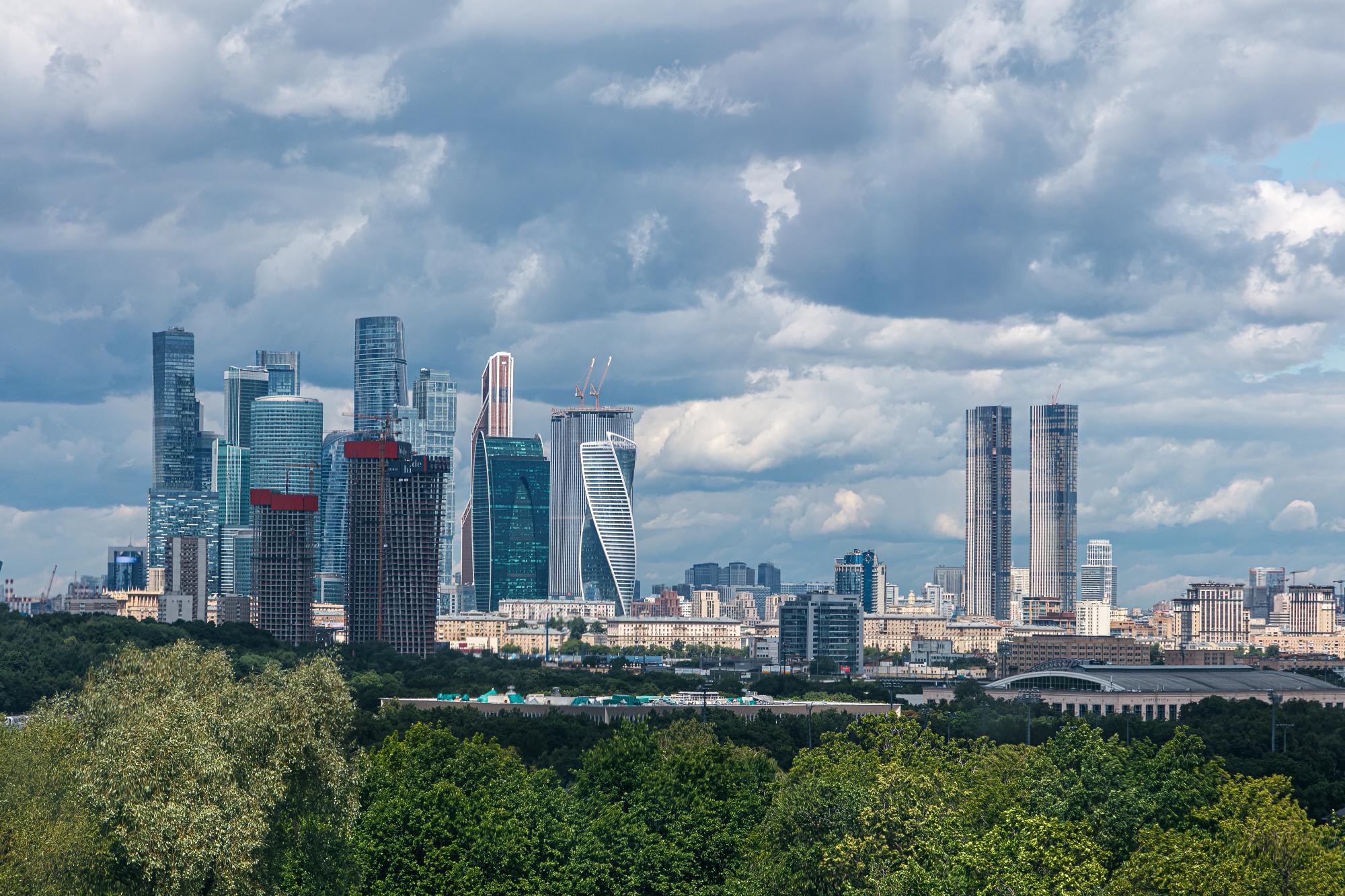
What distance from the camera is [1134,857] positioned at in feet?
204

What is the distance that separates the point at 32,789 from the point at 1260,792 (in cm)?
4928

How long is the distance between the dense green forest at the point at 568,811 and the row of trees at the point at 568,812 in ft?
0.41

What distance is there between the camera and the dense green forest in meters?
61.0

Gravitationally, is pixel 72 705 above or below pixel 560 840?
above

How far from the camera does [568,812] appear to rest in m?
88.5

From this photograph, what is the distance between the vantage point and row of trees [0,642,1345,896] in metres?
61.0

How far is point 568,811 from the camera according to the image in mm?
88562

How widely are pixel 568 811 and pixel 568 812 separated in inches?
2.6

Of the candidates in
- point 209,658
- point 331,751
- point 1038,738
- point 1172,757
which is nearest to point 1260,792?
point 1172,757

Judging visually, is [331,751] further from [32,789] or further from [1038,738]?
[1038,738]

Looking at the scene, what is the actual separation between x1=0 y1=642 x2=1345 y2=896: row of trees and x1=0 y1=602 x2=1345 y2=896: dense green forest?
13cm

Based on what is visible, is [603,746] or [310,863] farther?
[603,746]

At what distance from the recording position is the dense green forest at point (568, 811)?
6097cm

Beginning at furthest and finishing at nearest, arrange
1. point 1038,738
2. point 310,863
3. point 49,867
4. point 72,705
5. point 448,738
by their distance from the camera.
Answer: point 1038,738, point 448,738, point 72,705, point 310,863, point 49,867
